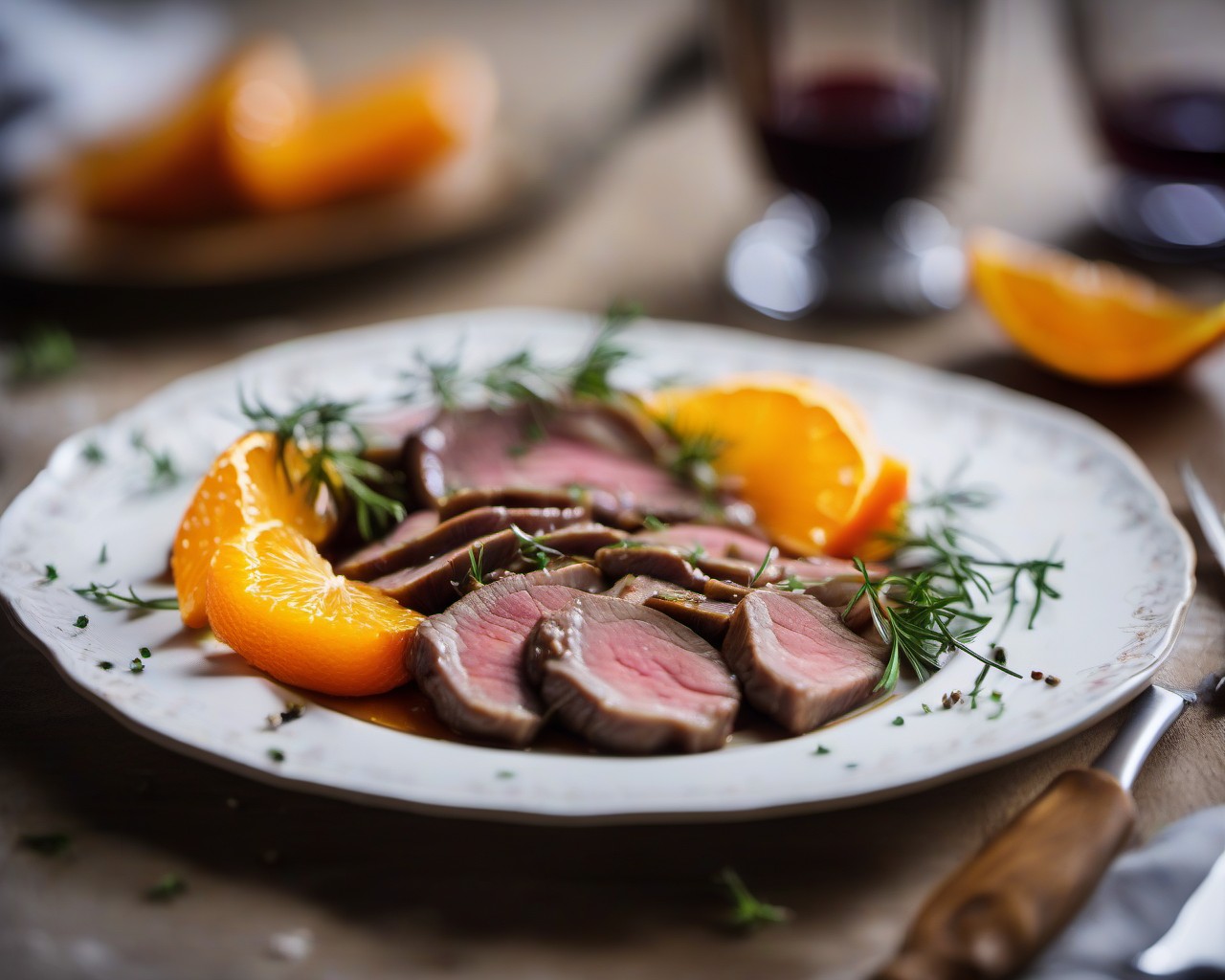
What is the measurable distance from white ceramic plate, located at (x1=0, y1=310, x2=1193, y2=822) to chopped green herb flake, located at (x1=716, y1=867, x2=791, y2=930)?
0.10 meters

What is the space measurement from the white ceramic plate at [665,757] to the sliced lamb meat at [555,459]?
38cm

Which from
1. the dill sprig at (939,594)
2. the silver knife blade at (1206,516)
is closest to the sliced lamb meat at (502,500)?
the dill sprig at (939,594)

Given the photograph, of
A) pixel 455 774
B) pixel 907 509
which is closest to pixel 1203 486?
pixel 907 509

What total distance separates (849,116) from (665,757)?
2.31 metres

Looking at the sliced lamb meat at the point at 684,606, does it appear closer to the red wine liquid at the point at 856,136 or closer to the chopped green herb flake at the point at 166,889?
the chopped green herb flake at the point at 166,889

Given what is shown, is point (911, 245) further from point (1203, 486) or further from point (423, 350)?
point (423, 350)

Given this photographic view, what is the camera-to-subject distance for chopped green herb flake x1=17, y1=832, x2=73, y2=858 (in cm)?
166

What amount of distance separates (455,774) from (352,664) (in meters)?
0.29

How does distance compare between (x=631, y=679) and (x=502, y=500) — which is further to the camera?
(x=502, y=500)

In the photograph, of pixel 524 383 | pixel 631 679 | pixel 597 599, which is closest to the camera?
pixel 631 679

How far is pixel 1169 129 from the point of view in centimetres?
365

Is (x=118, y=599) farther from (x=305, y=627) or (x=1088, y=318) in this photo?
(x=1088, y=318)

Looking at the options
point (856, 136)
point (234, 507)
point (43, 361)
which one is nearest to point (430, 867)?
point (234, 507)

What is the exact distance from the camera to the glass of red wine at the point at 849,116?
3.40 m
